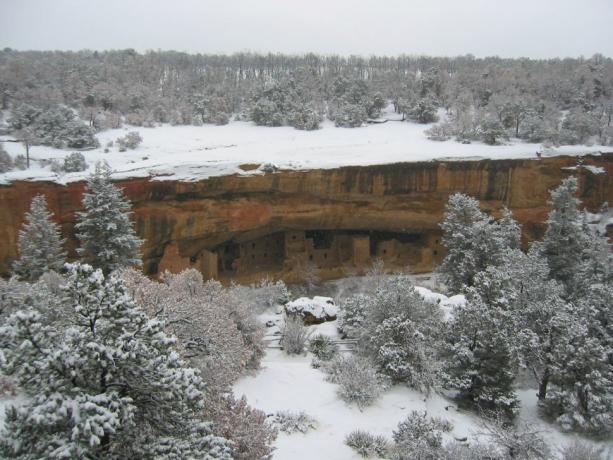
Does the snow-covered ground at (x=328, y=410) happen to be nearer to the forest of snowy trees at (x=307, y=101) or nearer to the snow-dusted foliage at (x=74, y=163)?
the snow-dusted foliage at (x=74, y=163)

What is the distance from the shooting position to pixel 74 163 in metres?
25.0

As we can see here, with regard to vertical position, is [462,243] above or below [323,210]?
above

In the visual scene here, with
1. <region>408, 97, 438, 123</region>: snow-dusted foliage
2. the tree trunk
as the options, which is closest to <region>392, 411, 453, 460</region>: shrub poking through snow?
the tree trunk

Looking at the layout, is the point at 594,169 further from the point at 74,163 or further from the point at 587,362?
the point at 74,163

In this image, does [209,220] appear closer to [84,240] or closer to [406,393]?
[84,240]

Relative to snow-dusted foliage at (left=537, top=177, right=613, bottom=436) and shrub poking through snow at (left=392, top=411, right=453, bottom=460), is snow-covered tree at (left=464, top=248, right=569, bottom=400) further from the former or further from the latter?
shrub poking through snow at (left=392, top=411, right=453, bottom=460)

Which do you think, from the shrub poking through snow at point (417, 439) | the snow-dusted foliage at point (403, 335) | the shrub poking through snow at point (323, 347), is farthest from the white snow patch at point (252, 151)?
the shrub poking through snow at point (417, 439)

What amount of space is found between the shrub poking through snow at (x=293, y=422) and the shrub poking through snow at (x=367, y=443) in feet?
2.93

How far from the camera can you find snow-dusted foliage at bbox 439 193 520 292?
65.1 feet

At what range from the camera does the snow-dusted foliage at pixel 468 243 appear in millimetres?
19844

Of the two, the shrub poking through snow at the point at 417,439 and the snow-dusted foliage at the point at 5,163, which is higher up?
the snow-dusted foliage at the point at 5,163

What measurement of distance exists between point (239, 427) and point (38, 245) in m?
15.5

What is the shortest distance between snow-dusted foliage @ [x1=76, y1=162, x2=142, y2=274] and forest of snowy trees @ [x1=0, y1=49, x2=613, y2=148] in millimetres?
12700

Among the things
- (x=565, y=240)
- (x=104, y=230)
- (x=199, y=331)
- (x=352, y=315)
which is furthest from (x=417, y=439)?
(x=565, y=240)
